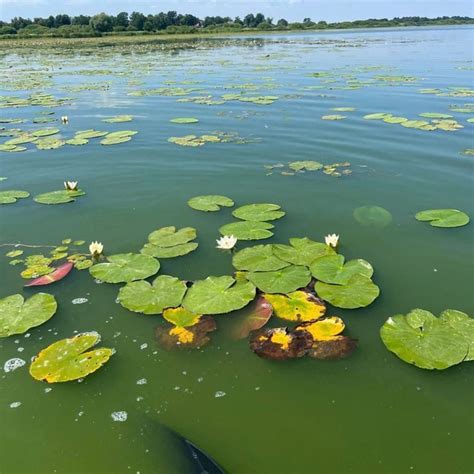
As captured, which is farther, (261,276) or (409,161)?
(409,161)

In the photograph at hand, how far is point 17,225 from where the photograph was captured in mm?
5105

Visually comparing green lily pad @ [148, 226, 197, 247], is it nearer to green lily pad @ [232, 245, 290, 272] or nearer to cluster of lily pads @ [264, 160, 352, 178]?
green lily pad @ [232, 245, 290, 272]

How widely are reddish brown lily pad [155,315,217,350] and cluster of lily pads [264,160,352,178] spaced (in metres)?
3.69

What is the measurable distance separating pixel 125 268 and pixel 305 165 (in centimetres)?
383

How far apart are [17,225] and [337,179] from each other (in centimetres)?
445

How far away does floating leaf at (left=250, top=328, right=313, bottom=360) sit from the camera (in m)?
3.03

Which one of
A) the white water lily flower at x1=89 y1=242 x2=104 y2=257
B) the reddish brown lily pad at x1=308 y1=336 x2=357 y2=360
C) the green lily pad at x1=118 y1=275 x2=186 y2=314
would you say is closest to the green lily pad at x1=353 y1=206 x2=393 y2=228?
the reddish brown lily pad at x1=308 y1=336 x2=357 y2=360

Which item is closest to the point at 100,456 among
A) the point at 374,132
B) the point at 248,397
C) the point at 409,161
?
the point at 248,397

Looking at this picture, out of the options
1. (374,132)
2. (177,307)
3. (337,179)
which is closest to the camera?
(177,307)

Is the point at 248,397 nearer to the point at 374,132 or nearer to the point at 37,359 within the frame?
the point at 37,359

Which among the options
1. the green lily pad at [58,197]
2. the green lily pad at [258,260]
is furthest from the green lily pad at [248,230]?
the green lily pad at [58,197]

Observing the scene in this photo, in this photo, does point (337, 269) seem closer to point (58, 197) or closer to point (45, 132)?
point (58, 197)

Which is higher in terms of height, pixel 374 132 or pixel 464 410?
pixel 374 132

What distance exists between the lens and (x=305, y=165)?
268 inches
